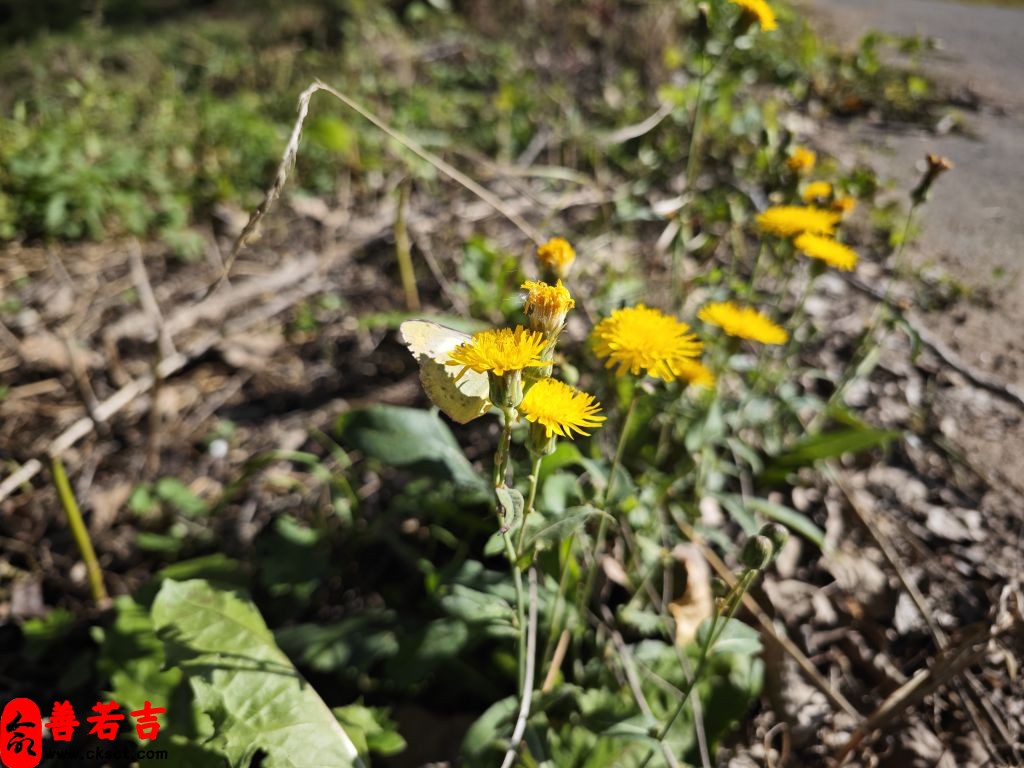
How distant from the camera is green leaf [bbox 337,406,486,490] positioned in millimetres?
1678

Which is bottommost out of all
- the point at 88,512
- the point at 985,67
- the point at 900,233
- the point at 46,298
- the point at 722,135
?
the point at 88,512

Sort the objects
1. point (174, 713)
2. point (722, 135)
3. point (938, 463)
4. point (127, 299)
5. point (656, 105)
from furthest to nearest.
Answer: point (656, 105) < point (722, 135) < point (127, 299) < point (938, 463) < point (174, 713)

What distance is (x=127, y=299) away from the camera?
2811 mm

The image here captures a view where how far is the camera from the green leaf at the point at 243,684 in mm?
1313

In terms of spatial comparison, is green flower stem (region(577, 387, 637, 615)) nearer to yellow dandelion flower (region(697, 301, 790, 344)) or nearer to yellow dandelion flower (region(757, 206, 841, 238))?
yellow dandelion flower (region(697, 301, 790, 344))

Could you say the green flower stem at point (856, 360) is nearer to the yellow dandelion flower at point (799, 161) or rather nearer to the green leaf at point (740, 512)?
the yellow dandelion flower at point (799, 161)

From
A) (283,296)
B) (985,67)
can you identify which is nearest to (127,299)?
(283,296)

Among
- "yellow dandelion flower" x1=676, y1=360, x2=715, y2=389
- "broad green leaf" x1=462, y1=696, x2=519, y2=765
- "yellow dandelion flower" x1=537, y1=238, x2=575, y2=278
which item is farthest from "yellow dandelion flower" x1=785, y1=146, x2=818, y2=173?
"broad green leaf" x1=462, y1=696, x2=519, y2=765

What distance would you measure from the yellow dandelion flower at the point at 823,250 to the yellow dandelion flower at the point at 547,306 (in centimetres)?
87

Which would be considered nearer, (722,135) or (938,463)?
(938,463)

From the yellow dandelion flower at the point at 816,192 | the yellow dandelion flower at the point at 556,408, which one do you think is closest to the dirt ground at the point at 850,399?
the yellow dandelion flower at the point at 816,192

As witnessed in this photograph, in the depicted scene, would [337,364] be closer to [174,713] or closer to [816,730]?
[174,713]

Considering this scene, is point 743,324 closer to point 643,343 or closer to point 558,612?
point 643,343

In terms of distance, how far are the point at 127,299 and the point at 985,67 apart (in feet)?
13.5
